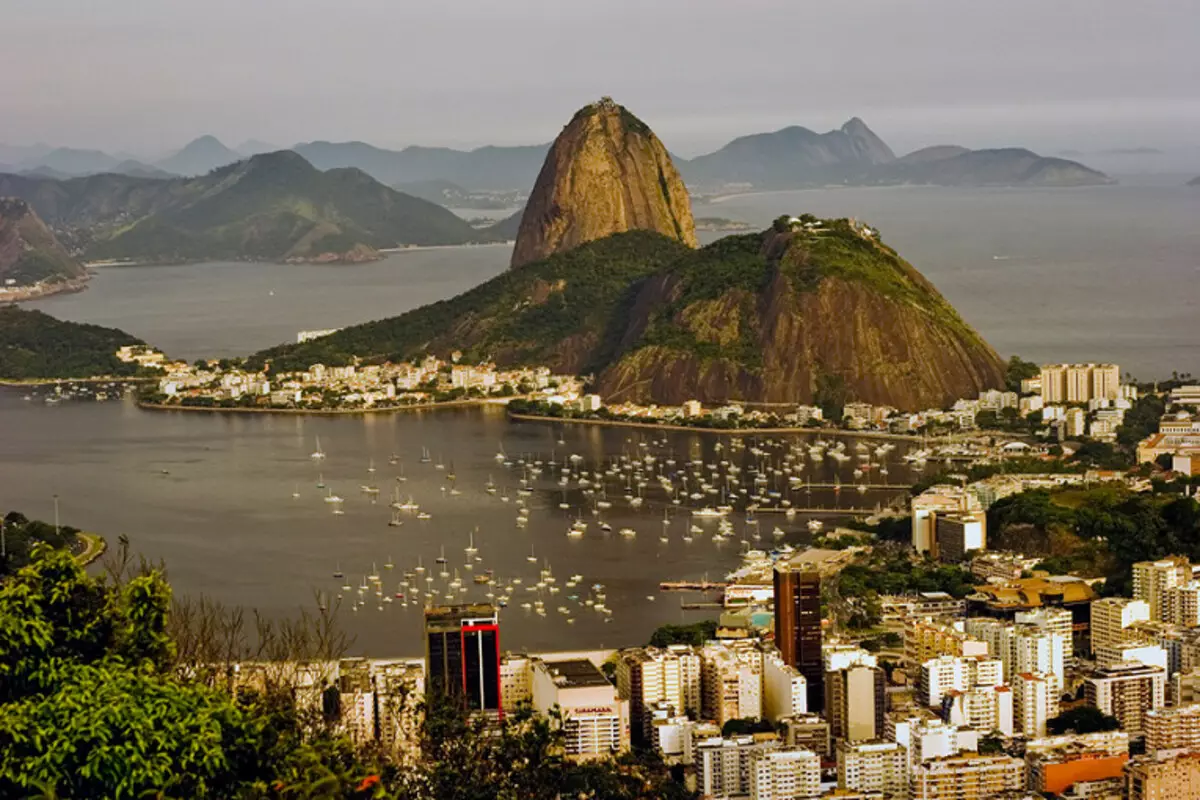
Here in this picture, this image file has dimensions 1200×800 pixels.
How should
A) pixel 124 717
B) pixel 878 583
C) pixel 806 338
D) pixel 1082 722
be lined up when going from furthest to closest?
pixel 806 338 < pixel 878 583 < pixel 1082 722 < pixel 124 717

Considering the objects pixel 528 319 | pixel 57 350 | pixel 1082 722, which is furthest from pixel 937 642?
pixel 57 350

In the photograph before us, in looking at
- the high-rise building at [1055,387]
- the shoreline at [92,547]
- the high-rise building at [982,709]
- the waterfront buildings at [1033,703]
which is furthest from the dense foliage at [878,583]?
the high-rise building at [1055,387]

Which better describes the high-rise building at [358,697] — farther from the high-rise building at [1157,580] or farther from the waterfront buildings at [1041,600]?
the high-rise building at [1157,580]

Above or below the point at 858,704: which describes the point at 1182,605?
above

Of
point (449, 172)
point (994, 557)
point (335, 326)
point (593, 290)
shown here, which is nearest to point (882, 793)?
point (994, 557)

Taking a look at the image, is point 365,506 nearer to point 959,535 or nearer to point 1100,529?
point 959,535
